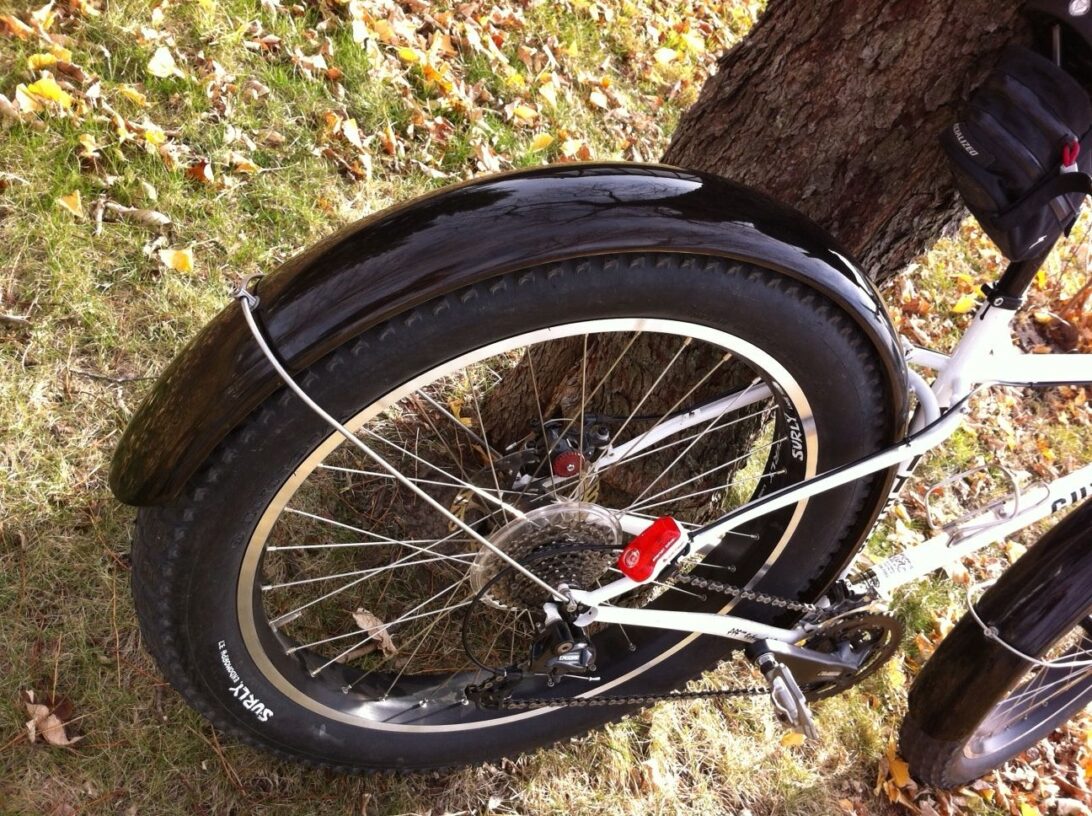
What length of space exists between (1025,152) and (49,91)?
2.51 metres

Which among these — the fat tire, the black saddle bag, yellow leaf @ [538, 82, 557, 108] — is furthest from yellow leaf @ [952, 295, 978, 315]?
the black saddle bag

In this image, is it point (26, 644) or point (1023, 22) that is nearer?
point (1023, 22)

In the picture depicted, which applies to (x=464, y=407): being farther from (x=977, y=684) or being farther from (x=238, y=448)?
(x=977, y=684)

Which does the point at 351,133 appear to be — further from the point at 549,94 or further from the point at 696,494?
the point at 696,494

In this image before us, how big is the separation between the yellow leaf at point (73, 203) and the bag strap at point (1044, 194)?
2.31 m

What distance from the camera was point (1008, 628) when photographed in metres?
2.31

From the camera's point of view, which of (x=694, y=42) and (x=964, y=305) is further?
(x=694, y=42)

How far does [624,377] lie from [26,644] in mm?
1549

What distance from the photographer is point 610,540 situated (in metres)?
2.03

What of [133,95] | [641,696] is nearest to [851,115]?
[641,696]

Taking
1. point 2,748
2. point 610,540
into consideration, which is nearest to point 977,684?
point 610,540

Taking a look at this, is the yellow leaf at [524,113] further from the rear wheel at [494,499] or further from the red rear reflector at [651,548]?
the red rear reflector at [651,548]

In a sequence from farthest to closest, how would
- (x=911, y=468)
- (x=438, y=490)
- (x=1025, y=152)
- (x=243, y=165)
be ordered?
(x=243, y=165) < (x=438, y=490) < (x=911, y=468) < (x=1025, y=152)

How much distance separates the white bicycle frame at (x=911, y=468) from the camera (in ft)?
6.01
